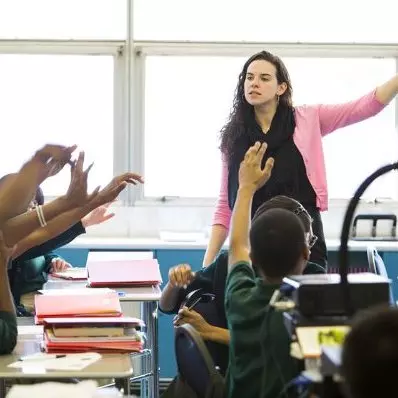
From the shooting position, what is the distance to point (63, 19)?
5.21 m

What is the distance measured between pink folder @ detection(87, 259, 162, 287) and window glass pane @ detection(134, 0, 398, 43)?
2227 mm

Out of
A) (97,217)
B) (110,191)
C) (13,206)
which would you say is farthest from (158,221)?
(13,206)

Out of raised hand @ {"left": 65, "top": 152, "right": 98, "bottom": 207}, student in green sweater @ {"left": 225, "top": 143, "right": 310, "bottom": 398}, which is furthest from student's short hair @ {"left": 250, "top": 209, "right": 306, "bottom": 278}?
raised hand @ {"left": 65, "top": 152, "right": 98, "bottom": 207}

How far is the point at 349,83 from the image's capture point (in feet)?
17.4

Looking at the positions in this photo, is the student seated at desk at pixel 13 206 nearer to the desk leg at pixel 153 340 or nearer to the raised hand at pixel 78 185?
the raised hand at pixel 78 185

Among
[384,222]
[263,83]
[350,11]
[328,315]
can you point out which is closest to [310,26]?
[350,11]

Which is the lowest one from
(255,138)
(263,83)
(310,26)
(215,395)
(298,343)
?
(215,395)

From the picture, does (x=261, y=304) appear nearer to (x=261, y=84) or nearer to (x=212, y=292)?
(x=212, y=292)

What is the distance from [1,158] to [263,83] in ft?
8.52

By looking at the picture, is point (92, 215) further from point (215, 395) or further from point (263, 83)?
point (215, 395)

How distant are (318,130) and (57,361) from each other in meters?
1.53

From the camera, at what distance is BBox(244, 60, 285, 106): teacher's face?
10.3 ft

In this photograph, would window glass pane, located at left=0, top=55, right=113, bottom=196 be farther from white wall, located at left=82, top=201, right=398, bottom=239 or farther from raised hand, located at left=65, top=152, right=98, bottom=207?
raised hand, located at left=65, top=152, right=98, bottom=207

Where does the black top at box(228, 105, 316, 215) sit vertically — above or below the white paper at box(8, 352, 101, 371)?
above
